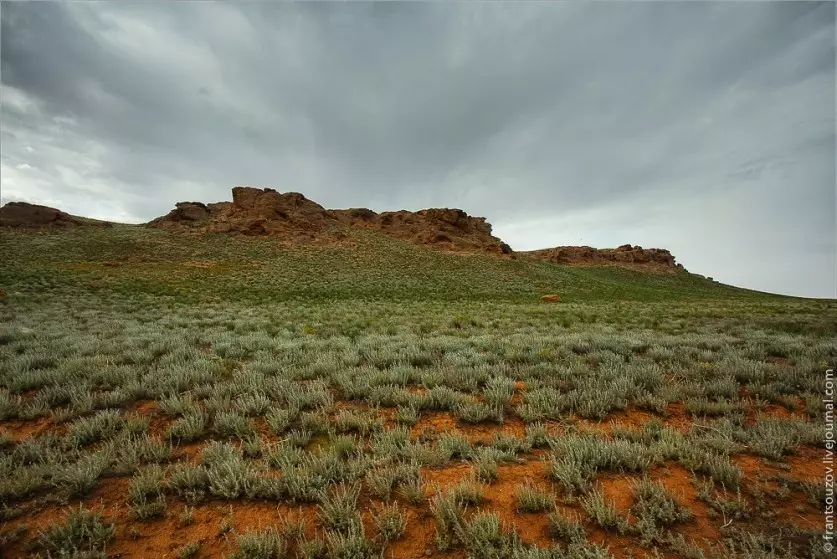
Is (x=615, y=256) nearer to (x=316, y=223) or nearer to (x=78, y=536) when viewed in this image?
(x=316, y=223)

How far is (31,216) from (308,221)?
123ft

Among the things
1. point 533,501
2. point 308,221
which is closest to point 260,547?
point 533,501

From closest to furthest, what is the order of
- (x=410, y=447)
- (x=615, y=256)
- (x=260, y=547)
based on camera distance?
(x=260, y=547) < (x=410, y=447) < (x=615, y=256)

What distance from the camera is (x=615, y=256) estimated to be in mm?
78688

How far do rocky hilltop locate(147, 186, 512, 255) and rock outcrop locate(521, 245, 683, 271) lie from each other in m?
14.0

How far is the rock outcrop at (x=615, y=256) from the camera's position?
237ft

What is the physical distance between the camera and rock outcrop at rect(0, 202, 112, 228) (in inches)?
1869

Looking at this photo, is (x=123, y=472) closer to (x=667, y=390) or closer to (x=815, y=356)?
(x=667, y=390)

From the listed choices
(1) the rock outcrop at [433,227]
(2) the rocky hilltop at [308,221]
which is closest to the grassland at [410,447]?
(2) the rocky hilltop at [308,221]

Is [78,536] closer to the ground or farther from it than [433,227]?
closer to the ground

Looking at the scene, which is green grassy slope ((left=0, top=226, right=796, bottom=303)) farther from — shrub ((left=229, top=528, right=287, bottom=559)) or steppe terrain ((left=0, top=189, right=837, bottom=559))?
shrub ((left=229, top=528, right=287, bottom=559))

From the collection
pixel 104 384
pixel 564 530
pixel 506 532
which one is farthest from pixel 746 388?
pixel 104 384

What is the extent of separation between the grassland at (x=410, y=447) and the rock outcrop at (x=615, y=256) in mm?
65931

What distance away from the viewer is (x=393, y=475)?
3379 mm
